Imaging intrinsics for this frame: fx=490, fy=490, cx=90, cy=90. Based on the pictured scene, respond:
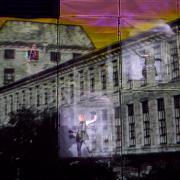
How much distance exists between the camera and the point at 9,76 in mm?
10164

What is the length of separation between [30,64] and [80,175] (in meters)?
2.51

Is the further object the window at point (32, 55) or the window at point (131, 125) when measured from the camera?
the window at point (32, 55)

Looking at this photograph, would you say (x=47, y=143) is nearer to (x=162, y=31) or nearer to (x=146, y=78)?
(x=146, y=78)

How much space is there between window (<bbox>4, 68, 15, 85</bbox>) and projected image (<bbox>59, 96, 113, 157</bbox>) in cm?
124

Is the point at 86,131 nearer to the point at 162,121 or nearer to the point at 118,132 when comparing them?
the point at 118,132

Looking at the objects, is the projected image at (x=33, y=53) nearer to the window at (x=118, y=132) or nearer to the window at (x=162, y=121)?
the window at (x=118, y=132)

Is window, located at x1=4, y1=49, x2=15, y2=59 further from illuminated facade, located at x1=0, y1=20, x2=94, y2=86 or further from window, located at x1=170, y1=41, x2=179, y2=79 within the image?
window, located at x1=170, y1=41, x2=179, y2=79

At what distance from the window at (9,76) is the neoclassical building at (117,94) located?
0.09 meters

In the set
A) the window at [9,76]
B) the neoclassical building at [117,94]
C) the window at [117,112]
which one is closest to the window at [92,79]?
the neoclassical building at [117,94]

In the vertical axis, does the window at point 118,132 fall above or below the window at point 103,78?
below

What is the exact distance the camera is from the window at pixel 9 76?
10133 millimetres

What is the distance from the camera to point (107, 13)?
10.3 metres

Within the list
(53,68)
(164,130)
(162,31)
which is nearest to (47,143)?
(53,68)

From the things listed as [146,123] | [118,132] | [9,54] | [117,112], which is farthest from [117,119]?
[9,54]
